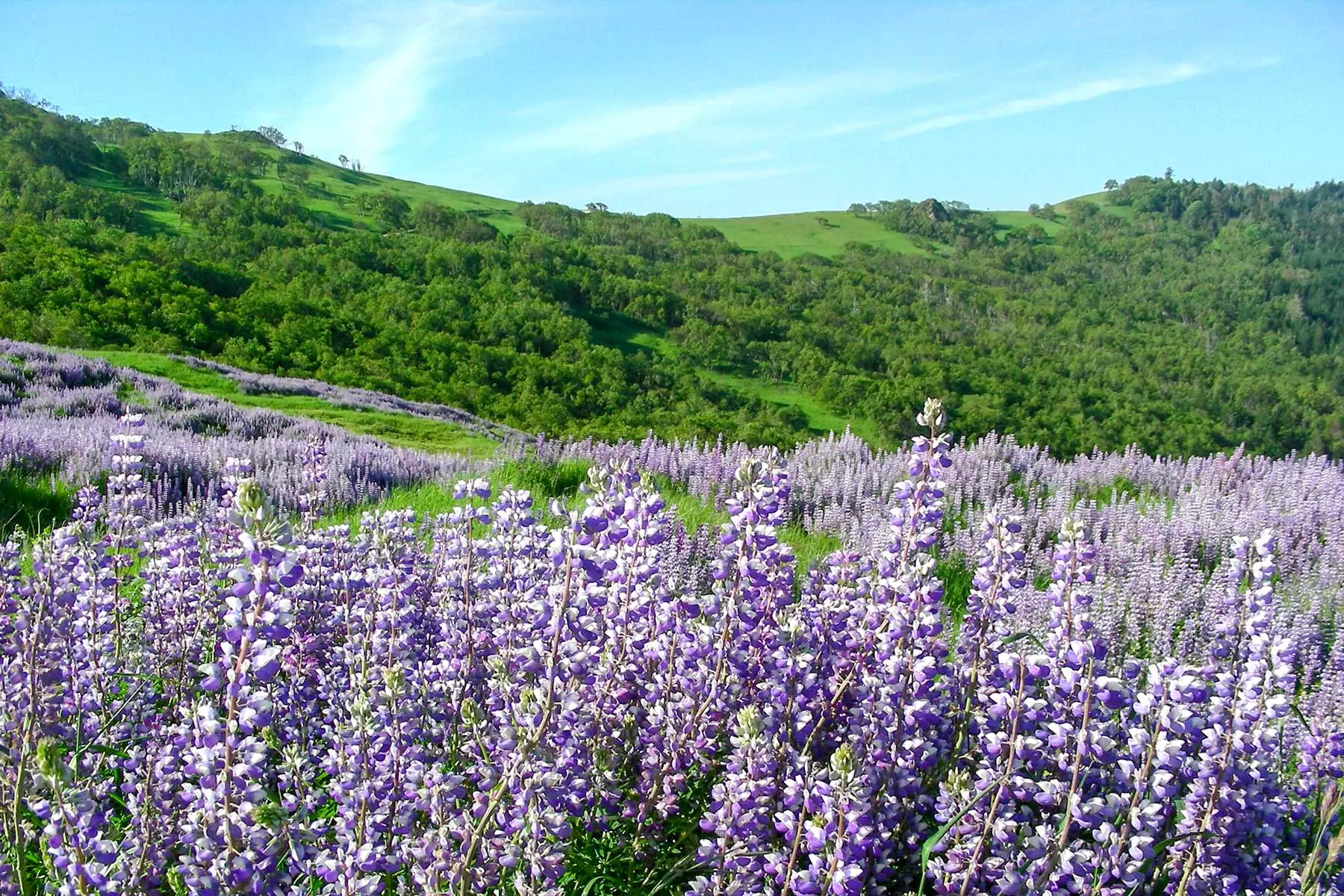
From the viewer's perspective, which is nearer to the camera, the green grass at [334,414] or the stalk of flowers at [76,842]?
the stalk of flowers at [76,842]

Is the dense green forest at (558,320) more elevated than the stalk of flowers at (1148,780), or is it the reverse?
the dense green forest at (558,320)

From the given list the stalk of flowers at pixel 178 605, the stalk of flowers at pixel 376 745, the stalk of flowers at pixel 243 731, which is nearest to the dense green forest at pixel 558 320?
the stalk of flowers at pixel 178 605

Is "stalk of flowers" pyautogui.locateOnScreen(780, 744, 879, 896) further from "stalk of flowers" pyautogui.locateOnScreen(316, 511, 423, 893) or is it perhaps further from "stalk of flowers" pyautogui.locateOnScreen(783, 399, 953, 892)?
"stalk of flowers" pyautogui.locateOnScreen(316, 511, 423, 893)

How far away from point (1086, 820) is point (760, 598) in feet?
4.31

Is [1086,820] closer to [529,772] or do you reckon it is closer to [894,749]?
[894,749]

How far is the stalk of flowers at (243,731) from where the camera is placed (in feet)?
6.59

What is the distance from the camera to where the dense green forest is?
5934cm

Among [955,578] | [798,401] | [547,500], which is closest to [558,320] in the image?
[798,401]

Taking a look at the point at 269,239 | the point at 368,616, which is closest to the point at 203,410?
the point at 368,616

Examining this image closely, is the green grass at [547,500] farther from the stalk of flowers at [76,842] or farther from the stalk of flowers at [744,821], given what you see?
the stalk of flowers at [76,842]

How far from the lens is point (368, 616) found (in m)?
3.41

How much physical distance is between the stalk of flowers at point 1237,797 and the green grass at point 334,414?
567 inches

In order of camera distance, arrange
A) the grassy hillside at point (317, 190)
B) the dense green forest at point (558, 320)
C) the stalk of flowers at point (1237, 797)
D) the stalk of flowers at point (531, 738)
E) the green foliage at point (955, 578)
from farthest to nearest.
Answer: the grassy hillside at point (317, 190) < the dense green forest at point (558, 320) < the green foliage at point (955, 578) < the stalk of flowers at point (1237, 797) < the stalk of flowers at point (531, 738)

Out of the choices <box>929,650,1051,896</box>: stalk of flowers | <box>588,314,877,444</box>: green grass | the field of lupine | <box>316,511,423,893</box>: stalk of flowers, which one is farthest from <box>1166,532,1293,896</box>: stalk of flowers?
<box>588,314,877,444</box>: green grass
